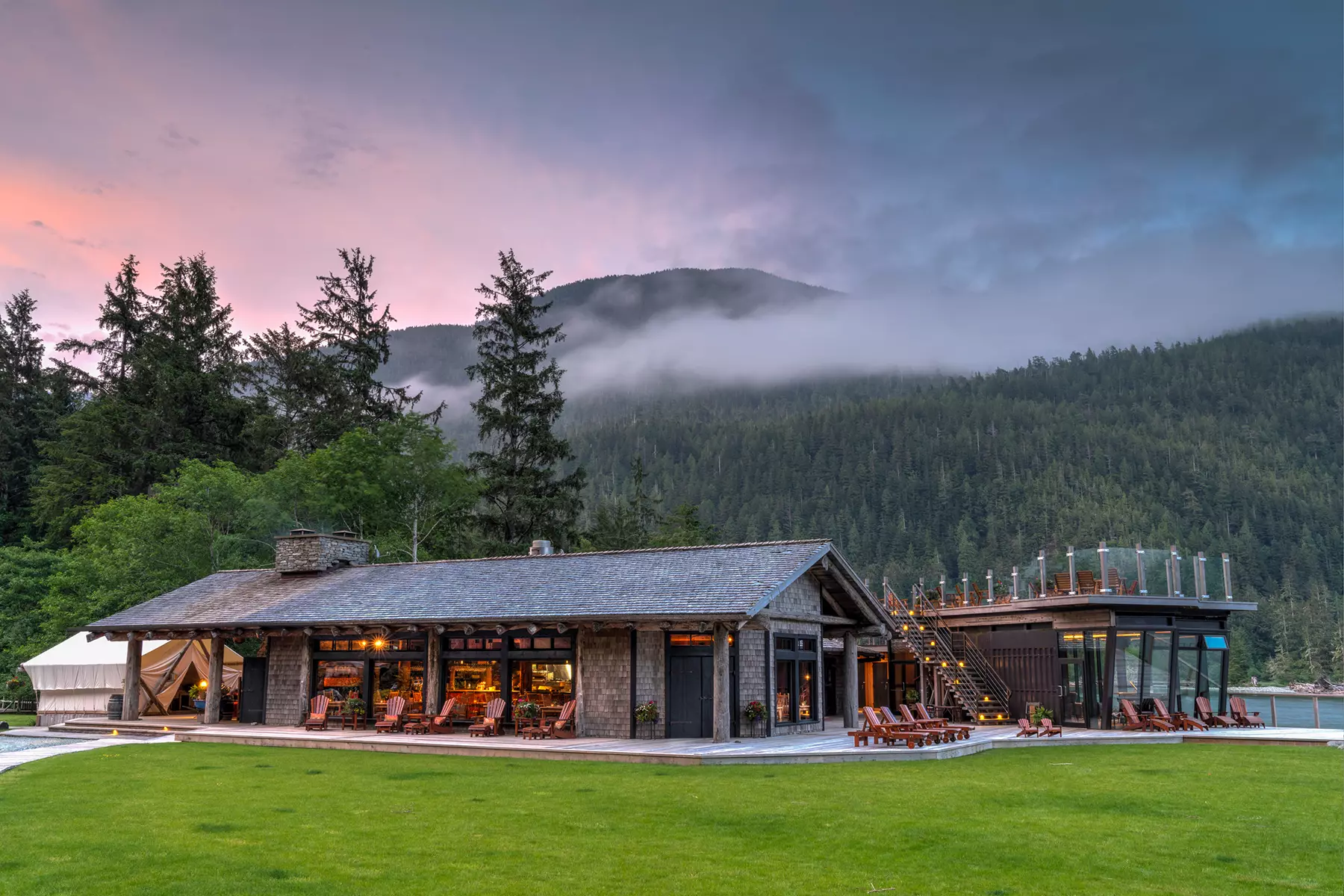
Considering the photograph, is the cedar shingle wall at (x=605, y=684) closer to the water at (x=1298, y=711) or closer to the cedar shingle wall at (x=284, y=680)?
the cedar shingle wall at (x=284, y=680)

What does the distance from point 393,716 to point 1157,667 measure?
62.5 ft

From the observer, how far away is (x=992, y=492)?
14188cm

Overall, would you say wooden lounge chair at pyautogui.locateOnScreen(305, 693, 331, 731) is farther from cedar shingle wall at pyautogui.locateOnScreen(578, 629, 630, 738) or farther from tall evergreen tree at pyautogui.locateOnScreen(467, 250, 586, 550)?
tall evergreen tree at pyautogui.locateOnScreen(467, 250, 586, 550)

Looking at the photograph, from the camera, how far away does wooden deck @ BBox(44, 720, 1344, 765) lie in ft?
59.1

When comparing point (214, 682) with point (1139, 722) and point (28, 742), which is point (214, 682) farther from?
point (1139, 722)

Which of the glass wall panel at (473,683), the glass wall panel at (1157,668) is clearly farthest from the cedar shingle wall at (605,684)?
the glass wall panel at (1157,668)

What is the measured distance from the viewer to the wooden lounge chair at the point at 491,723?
2184cm

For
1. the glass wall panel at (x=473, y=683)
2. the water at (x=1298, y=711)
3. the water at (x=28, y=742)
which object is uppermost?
the glass wall panel at (x=473, y=683)

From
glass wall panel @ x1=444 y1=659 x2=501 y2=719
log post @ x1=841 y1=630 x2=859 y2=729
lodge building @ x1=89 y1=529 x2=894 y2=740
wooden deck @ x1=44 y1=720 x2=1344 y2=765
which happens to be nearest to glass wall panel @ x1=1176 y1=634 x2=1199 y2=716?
wooden deck @ x1=44 y1=720 x2=1344 y2=765

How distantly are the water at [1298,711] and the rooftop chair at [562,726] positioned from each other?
68.2 feet

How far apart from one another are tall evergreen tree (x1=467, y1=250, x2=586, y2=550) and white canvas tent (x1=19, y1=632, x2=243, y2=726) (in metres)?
19.0

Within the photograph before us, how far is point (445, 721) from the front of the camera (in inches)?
899

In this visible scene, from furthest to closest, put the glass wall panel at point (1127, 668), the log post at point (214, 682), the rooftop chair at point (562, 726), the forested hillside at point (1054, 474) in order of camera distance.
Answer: the forested hillside at point (1054, 474)
the log post at point (214, 682)
the glass wall panel at point (1127, 668)
the rooftop chair at point (562, 726)

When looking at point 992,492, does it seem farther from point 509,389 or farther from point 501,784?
point 501,784
